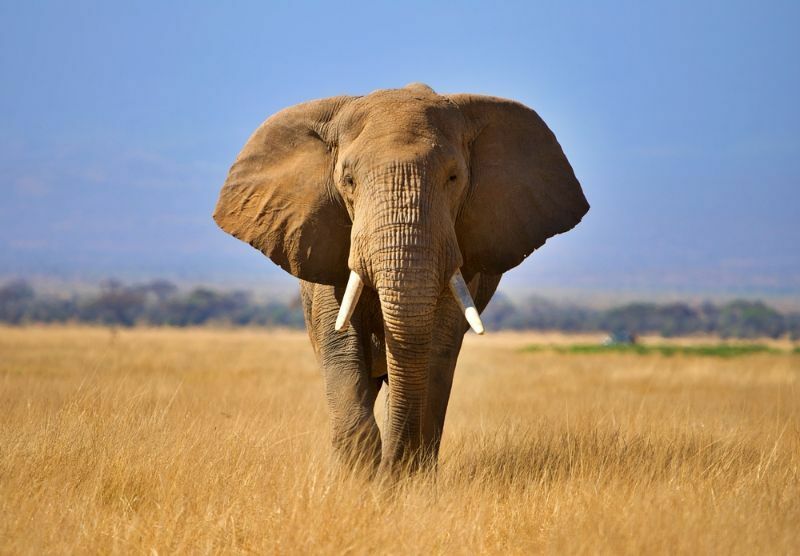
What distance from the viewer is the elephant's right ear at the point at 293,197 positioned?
714 centimetres

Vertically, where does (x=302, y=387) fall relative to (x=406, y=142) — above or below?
below

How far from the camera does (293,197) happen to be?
7.25m

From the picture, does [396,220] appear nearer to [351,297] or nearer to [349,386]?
[351,297]

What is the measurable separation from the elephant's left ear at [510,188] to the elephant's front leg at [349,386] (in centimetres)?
86

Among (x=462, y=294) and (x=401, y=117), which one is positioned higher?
(x=401, y=117)

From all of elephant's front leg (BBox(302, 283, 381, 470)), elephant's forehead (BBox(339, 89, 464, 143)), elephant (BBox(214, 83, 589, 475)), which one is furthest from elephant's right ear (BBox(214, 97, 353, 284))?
elephant's front leg (BBox(302, 283, 381, 470))

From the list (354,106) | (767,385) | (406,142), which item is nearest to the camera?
(406,142)

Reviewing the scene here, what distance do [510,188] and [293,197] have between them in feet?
4.59

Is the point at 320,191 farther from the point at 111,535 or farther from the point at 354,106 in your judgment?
the point at 111,535

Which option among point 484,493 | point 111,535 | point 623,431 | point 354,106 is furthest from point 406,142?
point 623,431

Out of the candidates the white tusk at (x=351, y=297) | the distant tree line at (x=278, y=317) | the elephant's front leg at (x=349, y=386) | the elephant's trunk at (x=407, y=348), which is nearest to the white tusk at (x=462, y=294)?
the elephant's trunk at (x=407, y=348)

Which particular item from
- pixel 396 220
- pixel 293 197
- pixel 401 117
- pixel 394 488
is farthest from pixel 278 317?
pixel 396 220

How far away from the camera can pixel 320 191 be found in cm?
714

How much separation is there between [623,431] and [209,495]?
13.4 feet
